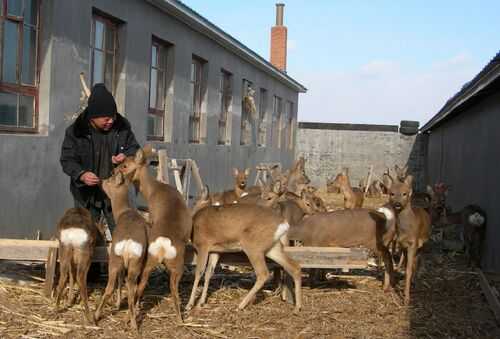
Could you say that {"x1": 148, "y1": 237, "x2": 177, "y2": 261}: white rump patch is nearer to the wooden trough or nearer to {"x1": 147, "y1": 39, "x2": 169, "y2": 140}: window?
the wooden trough

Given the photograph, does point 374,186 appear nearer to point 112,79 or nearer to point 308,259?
point 112,79

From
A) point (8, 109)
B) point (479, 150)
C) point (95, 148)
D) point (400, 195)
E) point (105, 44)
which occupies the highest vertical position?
point (105, 44)

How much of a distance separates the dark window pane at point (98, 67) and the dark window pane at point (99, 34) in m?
0.12

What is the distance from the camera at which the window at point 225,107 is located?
810 inches

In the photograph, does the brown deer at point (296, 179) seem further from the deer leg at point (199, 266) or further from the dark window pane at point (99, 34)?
the deer leg at point (199, 266)

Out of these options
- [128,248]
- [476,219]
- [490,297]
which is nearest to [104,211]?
[128,248]

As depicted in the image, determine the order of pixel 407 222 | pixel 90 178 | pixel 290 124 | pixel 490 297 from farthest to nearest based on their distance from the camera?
pixel 290 124
pixel 407 222
pixel 490 297
pixel 90 178

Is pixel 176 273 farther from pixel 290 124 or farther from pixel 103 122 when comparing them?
pixel 290 124

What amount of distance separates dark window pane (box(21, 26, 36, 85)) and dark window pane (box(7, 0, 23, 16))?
0.29m

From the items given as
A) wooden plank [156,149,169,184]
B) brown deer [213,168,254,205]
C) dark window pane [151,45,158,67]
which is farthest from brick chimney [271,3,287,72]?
wooden plank [156,149,169,184]

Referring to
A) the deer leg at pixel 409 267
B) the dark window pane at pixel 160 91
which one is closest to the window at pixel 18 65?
the dark window pane at pixel 160 91

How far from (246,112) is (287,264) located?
16158 millimetres

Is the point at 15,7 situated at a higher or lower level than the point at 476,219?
higher

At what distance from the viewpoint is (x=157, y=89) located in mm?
15203
